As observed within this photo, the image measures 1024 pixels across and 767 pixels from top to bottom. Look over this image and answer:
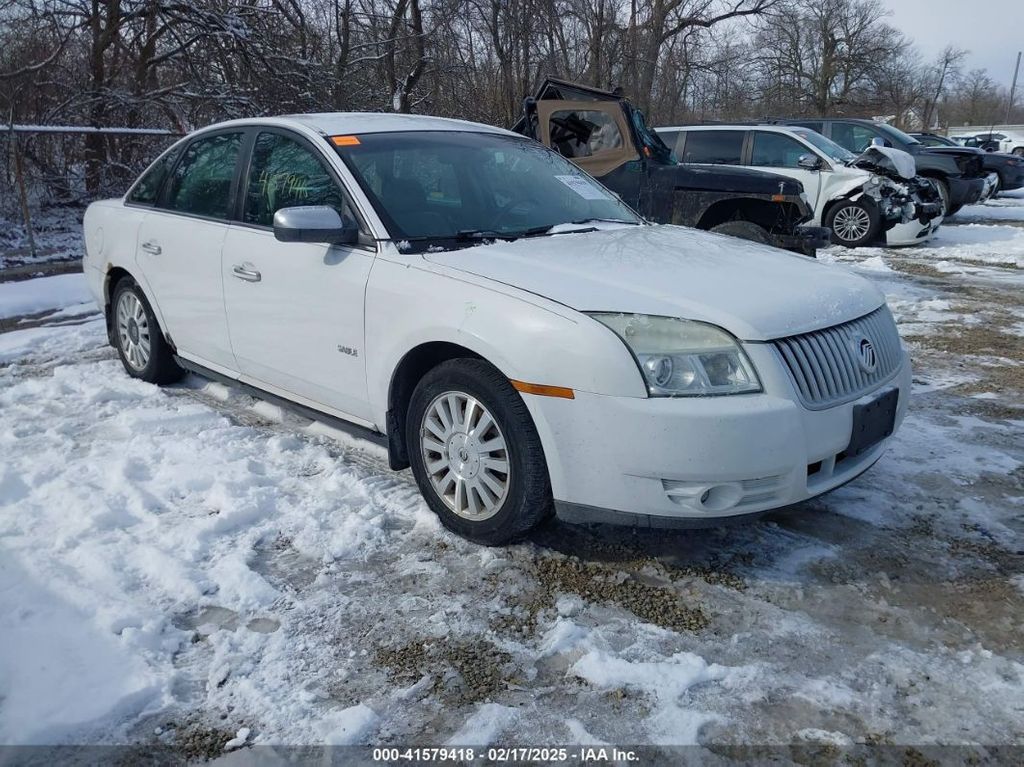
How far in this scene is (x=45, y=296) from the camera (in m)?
7.72

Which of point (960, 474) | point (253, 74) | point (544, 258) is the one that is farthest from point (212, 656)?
point (253, 74)

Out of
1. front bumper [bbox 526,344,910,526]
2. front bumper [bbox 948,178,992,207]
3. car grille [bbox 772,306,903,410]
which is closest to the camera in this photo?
front bumper [bbox 526,344,910,526]

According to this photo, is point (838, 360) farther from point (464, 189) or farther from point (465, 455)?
point (464, 189)

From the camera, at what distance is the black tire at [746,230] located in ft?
24.9

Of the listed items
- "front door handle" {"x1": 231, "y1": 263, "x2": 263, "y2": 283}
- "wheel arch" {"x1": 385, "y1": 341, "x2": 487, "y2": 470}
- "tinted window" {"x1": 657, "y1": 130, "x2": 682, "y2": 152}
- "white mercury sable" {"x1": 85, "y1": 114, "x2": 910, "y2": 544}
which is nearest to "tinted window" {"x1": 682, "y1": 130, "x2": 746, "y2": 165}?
"tinted window" {"x1": 657, "y1": 130, "x2": 682, "y2": 152}

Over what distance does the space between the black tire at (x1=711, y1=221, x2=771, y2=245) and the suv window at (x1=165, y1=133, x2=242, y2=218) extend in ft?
15.5

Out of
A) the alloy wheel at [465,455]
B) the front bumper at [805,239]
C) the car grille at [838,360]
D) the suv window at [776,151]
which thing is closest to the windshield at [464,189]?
the alloy wheel at [465,455]

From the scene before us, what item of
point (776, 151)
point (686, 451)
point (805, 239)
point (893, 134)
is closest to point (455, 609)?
point (686, 451)

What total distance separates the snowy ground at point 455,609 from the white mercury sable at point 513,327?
0.32 metres

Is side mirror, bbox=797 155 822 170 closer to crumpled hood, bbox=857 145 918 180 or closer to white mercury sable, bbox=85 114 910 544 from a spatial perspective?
crumpled hood, bbox=857 145 918 180

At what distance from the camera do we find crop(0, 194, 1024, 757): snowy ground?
2.25 metres

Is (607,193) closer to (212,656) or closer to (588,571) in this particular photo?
(588,571)

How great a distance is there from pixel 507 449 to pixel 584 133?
6.31 m

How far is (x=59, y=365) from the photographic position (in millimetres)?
5535
